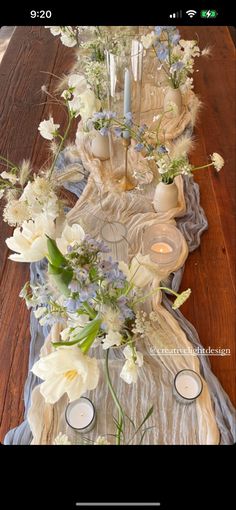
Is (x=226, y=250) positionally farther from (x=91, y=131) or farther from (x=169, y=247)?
(x=91, y=131)

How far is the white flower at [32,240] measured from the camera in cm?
62

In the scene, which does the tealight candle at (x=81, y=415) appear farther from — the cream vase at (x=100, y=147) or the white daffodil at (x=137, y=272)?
the cream vase at (x=100, y=147)

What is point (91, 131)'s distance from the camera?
118 centimetres

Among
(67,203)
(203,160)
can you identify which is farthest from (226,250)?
(67,203)

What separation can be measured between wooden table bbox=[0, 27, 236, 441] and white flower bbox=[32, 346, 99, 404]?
0.32m

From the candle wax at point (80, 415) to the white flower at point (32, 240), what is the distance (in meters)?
0.32

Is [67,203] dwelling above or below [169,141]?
below

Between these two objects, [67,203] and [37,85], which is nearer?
[67,203]
